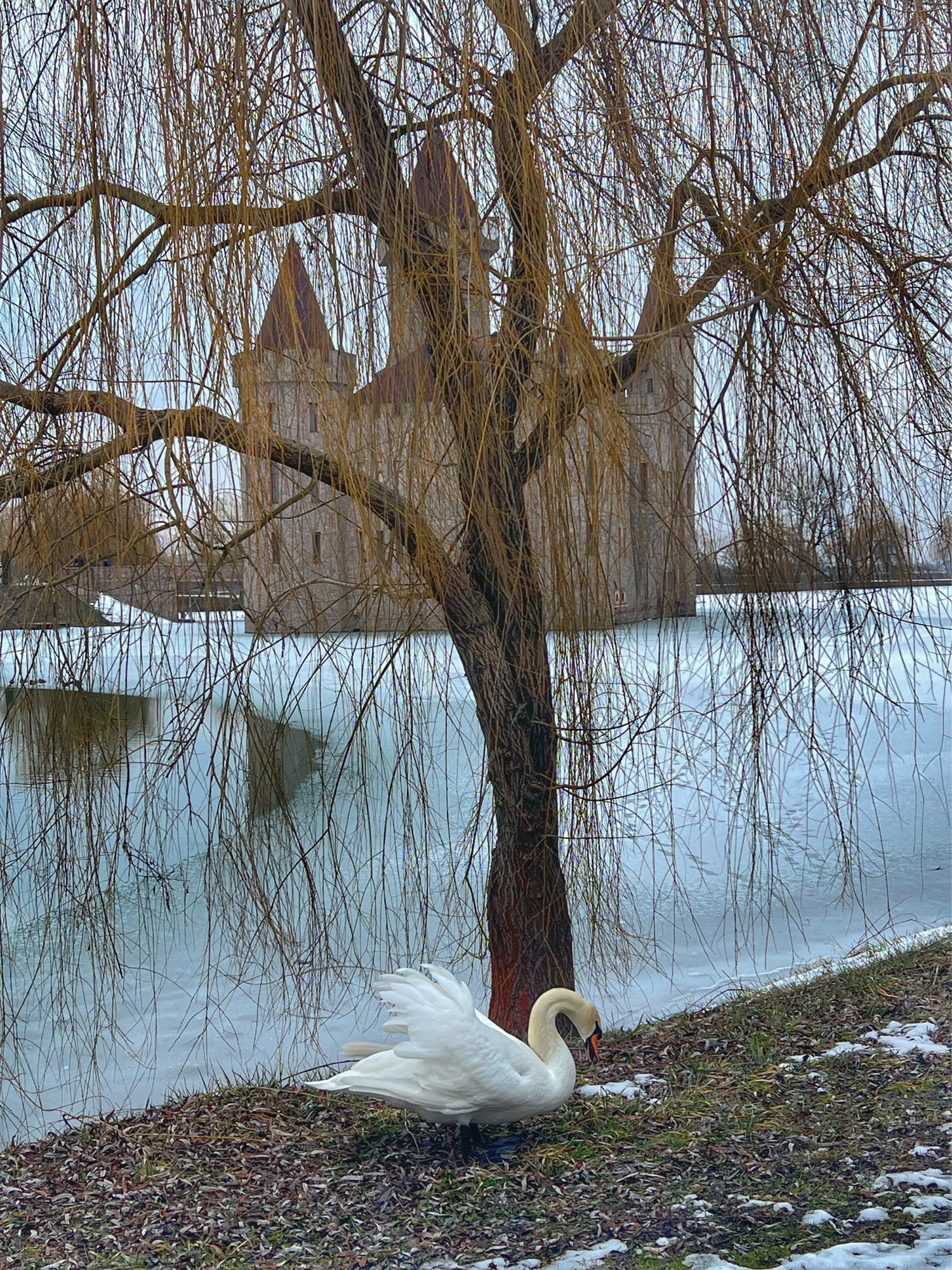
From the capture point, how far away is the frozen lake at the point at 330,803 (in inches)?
63.4

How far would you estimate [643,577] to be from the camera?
168 centimetres

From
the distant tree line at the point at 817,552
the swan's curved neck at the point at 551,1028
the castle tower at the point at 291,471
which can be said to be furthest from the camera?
the distant tree line at the point at 817,552

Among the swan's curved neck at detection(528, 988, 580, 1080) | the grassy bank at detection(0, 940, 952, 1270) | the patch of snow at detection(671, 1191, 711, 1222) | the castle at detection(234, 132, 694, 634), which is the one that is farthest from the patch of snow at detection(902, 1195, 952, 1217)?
the castle at detection(234, 132, 694, 634)

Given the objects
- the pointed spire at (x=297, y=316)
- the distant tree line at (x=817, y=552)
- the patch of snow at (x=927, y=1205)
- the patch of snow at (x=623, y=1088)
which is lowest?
the patch of snow at (x=623, y=1088)

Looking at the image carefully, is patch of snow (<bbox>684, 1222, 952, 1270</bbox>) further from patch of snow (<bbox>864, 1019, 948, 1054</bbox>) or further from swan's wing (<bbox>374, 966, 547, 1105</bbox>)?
patch of snow (<bbox>864, 1019, 948, 1054</bbox>)

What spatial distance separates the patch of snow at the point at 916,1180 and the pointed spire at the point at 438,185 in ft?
3.87

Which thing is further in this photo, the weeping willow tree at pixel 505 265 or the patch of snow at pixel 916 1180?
the weeping willow tree at pixel 505 265

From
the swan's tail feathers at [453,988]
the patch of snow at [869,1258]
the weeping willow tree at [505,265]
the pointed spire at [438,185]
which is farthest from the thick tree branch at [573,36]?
the patch of snow at [869,1258]

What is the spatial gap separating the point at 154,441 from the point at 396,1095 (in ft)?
2.91

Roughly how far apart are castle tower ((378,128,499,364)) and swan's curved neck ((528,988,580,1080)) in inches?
34.4

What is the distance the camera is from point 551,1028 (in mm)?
1522

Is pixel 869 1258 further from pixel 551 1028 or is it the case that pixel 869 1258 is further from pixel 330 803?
pixel 330 803

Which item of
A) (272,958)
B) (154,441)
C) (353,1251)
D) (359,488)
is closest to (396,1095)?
(353,1251)

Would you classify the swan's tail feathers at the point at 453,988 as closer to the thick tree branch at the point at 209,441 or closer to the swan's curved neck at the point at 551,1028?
the swan's curved neck at the point at 551,1028
